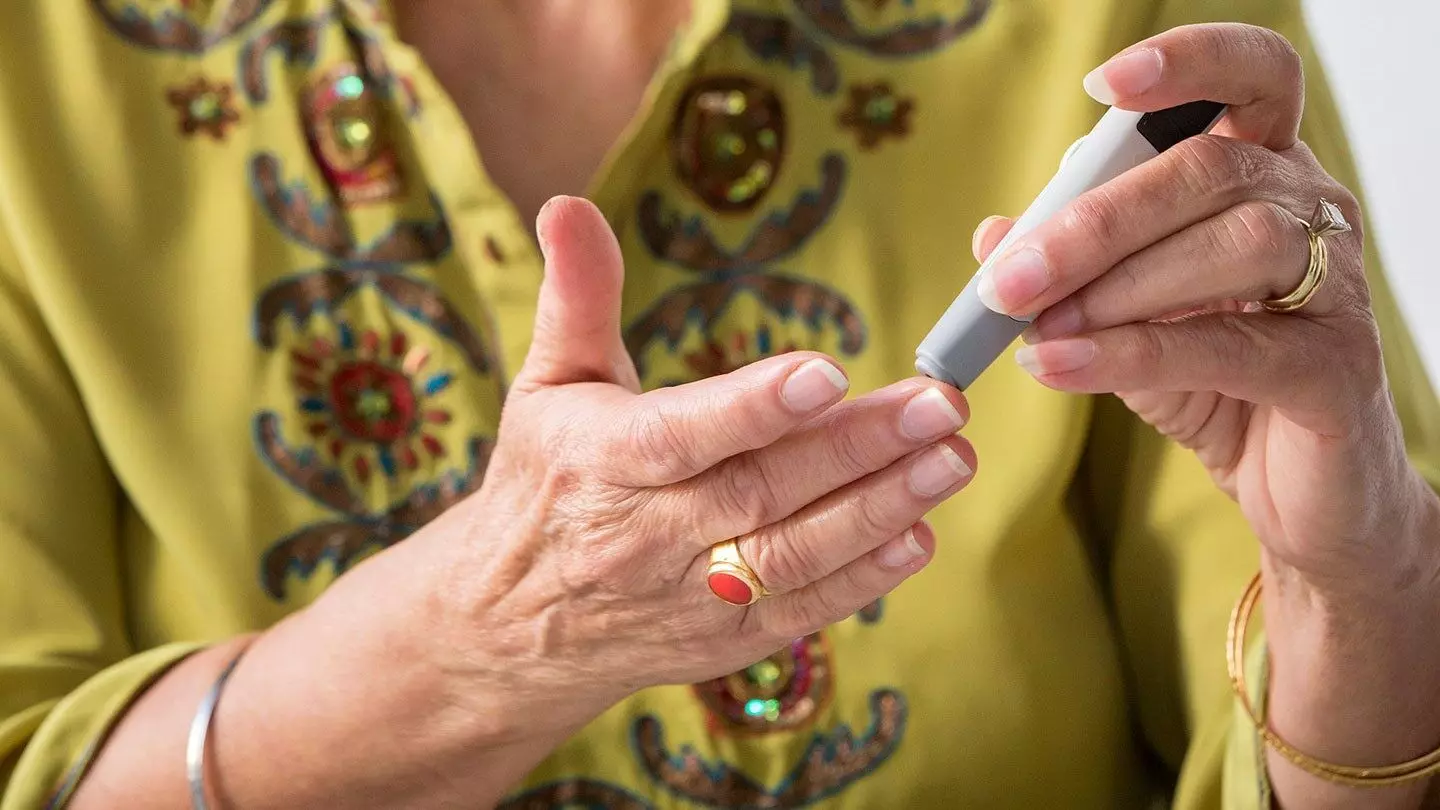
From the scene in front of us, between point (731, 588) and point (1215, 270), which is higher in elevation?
point (1215, 270)

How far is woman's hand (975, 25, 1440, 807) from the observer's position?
546 millimetres

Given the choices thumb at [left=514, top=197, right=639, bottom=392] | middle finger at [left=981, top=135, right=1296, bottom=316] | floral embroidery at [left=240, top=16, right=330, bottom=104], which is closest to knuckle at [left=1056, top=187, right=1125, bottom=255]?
middle finger at [left=981, top=135, right=1296, bottom=316]

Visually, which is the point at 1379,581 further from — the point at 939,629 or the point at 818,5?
the point at 818,5

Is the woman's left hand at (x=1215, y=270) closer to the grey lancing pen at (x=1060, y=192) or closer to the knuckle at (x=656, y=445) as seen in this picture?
the grey lancing pen at (x=1060, y=192)

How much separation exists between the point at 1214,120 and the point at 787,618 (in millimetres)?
291

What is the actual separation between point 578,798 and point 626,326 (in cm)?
31

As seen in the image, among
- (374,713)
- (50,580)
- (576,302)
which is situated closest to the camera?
(576,302)

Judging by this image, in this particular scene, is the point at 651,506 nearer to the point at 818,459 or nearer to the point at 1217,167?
the point at 818,459

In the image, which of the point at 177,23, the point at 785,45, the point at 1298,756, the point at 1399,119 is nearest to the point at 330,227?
the point at 177,23

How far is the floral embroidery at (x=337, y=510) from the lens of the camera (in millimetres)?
899

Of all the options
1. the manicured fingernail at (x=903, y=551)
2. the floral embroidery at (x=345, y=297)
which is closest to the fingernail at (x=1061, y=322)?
the manicured fingernail at (x=903, y=551)

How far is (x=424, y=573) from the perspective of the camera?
0.72 metres

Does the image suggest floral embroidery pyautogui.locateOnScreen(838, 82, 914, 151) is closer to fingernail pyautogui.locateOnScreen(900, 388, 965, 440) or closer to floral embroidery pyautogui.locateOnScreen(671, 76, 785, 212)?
floral embroidery pyautogui.locateOnScreen(671, 76, 785, 212)

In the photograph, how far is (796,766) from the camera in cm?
88
